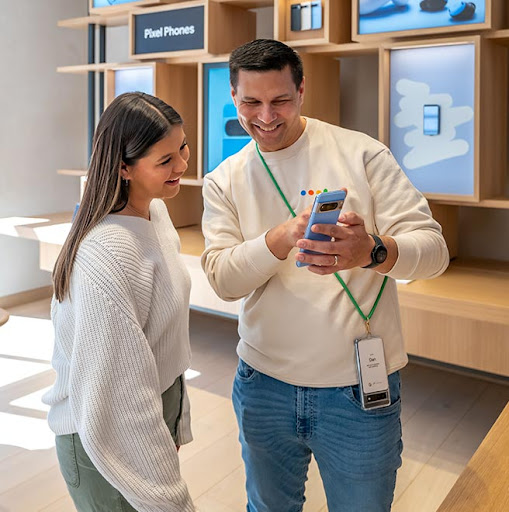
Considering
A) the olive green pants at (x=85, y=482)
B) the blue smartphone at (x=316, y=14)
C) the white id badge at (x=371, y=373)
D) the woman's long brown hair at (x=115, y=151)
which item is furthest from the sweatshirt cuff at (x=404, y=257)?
the blue smartphone at (x=316, y=14)

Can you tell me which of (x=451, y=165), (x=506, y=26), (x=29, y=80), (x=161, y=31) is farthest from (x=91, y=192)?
(x=29, y=80)

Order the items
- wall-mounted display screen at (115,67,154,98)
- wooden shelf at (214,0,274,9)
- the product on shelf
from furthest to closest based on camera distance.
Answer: wall-mounted display screen at (115,67,154,98)
wooden shelf at (214,0,274,9)
the product on shelf

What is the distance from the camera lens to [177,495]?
3.67ft

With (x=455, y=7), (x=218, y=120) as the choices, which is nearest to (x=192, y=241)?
(x=218, y=120)

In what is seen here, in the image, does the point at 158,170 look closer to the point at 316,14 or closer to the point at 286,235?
the point at 286,235

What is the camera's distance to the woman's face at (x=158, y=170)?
123 centimetres

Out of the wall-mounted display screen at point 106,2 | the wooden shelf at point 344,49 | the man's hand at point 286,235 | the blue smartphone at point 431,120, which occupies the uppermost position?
the wall-mounted display screen at point 106,2

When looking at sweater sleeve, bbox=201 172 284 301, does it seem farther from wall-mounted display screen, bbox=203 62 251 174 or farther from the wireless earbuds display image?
wall-mounted display screen, bbox=203 62 251 174

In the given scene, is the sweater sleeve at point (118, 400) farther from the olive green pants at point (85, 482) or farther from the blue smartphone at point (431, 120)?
the blue smartphone at point (431, 120)

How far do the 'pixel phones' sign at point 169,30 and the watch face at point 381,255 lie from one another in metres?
2.59

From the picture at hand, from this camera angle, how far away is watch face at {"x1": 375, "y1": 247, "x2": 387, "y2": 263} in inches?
48.4

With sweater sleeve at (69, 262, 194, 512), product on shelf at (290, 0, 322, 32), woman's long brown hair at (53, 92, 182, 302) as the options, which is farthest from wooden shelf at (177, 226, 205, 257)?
sweater sleeve at (69, 262, 194, 512)

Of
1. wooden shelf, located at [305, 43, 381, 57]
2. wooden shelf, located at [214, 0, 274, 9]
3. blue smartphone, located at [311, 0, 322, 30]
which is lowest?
wooden shelf, located at [305, 43, 381, 57]

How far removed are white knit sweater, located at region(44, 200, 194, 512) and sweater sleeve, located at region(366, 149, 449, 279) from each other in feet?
1.64
